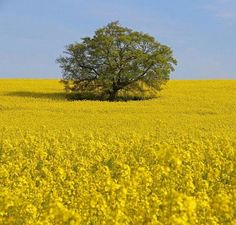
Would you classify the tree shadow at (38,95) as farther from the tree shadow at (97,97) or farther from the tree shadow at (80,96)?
the tree shadow at (97,97)

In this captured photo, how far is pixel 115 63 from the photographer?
4362cm

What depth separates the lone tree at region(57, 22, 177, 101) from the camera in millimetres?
43375

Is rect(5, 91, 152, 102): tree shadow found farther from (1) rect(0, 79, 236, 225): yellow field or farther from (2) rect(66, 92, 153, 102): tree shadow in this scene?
(1) rect(0, 79, 236, 225): yellow field

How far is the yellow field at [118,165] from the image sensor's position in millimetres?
6465

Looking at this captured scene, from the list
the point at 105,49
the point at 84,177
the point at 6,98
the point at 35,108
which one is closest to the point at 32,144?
the point at 84,177

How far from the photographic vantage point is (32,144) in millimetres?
15742

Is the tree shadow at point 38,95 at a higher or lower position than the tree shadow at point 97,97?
higher

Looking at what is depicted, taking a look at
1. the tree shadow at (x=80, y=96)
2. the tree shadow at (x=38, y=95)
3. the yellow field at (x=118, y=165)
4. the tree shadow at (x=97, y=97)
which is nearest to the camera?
the yellow field at (x=118, y=165)

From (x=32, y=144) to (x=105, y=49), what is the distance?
93.1 ft

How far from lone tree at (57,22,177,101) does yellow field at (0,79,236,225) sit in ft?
18.9

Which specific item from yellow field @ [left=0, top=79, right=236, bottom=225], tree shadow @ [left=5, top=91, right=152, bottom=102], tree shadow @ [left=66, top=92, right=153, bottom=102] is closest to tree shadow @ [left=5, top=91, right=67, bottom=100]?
tree shadow @ [left=5, top=91, right=152, bottom=102]

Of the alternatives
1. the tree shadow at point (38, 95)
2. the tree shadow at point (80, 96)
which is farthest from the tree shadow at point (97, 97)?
the tree shadow at point (38, 95)

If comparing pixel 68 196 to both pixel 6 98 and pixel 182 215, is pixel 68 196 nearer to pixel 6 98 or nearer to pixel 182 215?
pixel 182 215

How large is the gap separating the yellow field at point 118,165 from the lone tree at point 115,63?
18.9 ft
